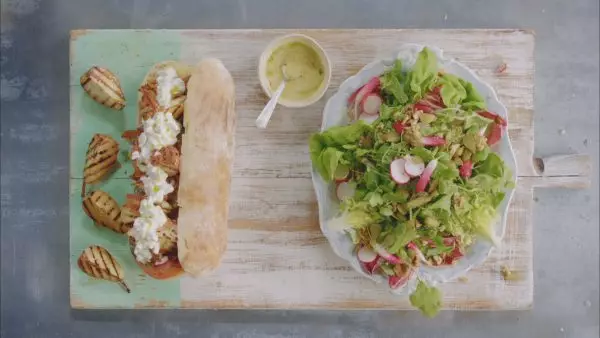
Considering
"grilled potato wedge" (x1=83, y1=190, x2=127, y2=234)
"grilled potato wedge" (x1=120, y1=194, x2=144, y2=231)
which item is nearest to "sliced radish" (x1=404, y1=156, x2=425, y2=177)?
"grilled potato wedge" (x1=120, y1=194, x2=144, y2=231)

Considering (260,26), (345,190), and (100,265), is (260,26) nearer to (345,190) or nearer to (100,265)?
(345,190)

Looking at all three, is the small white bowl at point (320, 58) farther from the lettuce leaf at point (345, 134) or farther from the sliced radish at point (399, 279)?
the sliced radish at point (399, 279)

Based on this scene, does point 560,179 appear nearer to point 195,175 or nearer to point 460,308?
point 460,308

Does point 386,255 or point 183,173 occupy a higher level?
point 183,173

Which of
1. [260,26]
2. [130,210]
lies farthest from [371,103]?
[130,210]

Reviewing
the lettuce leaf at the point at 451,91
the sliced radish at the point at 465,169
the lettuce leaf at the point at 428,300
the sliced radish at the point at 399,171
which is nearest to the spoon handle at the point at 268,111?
the sliced radish at the point at 399,171

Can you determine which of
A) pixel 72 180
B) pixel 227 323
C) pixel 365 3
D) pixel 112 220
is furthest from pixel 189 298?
pixel 365 3
